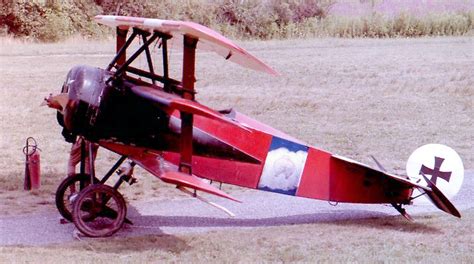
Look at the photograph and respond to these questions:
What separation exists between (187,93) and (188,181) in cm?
105

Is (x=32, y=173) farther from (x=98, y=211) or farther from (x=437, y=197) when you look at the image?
(x=437, y=197)

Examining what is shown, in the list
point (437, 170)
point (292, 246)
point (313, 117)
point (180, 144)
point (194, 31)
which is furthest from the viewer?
point (313, 117)

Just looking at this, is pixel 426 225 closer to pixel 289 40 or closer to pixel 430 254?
pixel 430 254

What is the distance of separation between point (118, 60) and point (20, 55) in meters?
19.2

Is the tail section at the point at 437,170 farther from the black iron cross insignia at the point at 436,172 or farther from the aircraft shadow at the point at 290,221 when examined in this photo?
the aircraft shadow at the point at 290,221

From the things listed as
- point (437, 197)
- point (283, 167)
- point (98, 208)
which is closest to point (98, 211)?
point (98, 208)

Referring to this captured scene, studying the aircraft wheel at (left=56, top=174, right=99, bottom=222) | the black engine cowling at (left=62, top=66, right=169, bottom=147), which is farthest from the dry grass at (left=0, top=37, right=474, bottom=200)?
the black engine cowling at (left=62, top=66, right=169, bottom=147)

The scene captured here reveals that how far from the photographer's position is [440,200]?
989 cm

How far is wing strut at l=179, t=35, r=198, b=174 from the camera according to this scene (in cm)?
898

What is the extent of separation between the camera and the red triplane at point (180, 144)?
29.5 ft

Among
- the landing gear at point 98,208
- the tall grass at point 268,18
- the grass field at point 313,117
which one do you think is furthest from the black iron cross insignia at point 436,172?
the tall grass at point 268,18

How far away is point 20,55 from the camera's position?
28078mm

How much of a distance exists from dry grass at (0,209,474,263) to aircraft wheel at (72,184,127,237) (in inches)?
6.7

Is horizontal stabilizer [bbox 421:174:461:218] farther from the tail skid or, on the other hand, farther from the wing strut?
the wing strut
